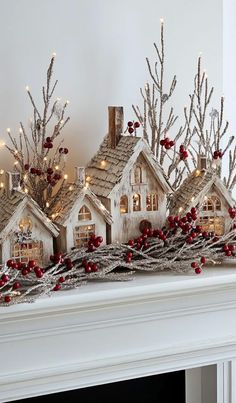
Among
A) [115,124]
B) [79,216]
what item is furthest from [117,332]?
[115,124]

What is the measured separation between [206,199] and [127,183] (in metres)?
0.21

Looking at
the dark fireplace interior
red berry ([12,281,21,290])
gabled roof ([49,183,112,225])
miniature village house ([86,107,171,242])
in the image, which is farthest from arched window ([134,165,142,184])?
the dark fireplace interior

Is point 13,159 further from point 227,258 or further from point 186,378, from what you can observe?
point 186,378

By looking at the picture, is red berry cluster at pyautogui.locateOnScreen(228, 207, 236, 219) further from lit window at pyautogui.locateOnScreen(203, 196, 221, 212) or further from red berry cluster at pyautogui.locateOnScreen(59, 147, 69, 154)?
red berry cluster at pyautogui.locateOnScreen(59, 147, 69, 154)

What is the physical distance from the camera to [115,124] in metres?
1.61

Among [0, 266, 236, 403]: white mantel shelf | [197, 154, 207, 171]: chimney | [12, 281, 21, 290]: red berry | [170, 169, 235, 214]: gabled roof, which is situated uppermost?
[197, 154, 207, 171]: chimney

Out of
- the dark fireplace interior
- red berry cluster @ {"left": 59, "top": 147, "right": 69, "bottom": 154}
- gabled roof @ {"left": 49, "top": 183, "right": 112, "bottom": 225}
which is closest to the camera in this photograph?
gabled roof @ {"left": 49, "top": 183, "right": 112, "bottom": 225}

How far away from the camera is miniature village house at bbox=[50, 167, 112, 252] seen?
1483mm

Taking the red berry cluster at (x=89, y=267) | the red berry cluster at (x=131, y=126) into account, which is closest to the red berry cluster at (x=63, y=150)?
the red berry cluster at (x=131, y=126)

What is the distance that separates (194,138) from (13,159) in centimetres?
53

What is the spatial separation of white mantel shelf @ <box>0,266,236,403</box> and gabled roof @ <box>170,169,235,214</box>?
0.53 ft

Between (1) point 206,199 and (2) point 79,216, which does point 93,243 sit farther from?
(1) point 206,199

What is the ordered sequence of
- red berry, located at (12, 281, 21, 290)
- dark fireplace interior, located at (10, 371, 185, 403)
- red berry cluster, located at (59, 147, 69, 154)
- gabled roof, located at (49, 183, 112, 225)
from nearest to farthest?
red berry, located at (12, 281, 21, 290)
gabled roof, located at (49, 183, 112, 225)
red berry cluster, located at (59, 147, 69, 154)
dark fireplace interior, located at (10, 371, 185, 403)

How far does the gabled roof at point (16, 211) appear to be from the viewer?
4.65ft
